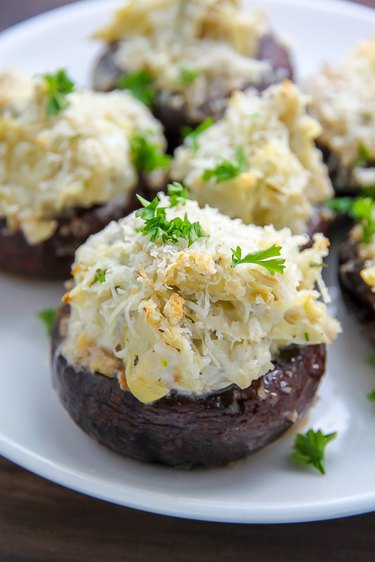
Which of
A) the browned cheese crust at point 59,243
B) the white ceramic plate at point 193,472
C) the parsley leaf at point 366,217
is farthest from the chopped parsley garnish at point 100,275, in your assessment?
the parsley leaf at point 366,217

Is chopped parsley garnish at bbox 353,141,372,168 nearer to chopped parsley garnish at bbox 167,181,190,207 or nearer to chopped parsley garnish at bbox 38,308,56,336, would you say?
chopped parsley garnish at bbox 167,181,190,207

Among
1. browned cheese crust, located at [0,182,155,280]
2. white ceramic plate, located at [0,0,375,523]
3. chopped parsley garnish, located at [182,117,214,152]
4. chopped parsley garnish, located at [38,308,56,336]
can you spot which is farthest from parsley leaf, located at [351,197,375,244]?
chopped parsley garnish, located at [38,308,56,336]

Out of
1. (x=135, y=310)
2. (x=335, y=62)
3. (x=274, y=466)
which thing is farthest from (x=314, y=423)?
(x=335, y=62)

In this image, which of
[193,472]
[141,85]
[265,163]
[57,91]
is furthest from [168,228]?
[141,85]

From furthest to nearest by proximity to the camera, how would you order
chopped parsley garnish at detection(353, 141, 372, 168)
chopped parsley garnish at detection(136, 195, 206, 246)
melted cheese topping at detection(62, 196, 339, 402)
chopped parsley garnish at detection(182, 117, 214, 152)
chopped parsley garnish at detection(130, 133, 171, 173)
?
chopped parsley garnish at detection(353, 141, 372, 168) < chopped parsley garnish at detection(130, 133, 171, 173) < chopped parsley garnish at detection(182, 117, 214, 152) < chopped parsley garnish at detection(136, 195, 206, 246) < melted cheese topping at detection(62, 196, 339, 402)

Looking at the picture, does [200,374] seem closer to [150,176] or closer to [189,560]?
[189,560]

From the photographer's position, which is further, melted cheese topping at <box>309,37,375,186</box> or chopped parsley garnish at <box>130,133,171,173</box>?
melted cheese topping at <box>309,37,375,186</box>

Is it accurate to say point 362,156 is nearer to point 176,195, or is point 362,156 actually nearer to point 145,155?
point 145,155
